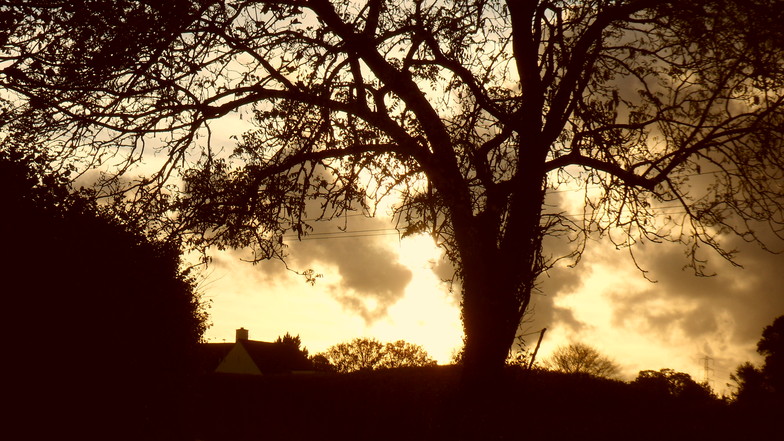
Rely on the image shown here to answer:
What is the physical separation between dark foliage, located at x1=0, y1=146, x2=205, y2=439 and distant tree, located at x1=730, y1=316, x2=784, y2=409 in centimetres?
4795

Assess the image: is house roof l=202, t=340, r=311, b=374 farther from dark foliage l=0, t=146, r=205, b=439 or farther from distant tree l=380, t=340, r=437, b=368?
dark foliage l=0, t=146, r=205, b=439

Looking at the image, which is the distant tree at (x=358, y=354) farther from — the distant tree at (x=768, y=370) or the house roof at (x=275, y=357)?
the distant tree at (x=768, y=370)

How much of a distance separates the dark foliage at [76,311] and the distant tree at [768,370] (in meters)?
47.9

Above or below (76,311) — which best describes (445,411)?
below

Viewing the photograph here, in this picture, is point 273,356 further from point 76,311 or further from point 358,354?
point 76,311

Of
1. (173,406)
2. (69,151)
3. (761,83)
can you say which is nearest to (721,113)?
(761,83)

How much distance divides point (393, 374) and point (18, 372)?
620 inches

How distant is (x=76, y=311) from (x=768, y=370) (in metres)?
52.9

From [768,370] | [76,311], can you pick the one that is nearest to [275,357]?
[768,370]

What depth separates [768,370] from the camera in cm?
4653

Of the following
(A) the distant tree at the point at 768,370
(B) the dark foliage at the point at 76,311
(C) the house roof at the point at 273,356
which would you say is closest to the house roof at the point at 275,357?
(C) the house roof at the point at 273,356

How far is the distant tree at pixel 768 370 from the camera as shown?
45.2 metres

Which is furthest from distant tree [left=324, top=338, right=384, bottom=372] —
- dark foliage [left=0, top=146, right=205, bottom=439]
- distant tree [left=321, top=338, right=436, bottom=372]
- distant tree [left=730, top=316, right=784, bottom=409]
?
dark foliage [left=0, top=146, right=205, bottom=439]

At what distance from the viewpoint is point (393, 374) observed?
2241 centimetres
